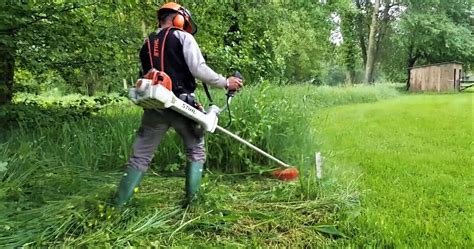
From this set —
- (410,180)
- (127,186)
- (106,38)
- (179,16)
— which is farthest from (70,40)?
(410,180)

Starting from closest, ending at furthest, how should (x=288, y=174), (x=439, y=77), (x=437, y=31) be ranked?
(x=288, y=174), (x=439, y=77), (x=437, y=31)

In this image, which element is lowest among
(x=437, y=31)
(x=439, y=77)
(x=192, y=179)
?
(x=192, y=179)

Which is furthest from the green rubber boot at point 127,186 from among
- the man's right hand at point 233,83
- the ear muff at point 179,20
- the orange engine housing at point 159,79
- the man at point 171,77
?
the ear muff at point 179,20

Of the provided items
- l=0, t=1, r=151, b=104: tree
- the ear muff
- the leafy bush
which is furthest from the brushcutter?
the leafy bush

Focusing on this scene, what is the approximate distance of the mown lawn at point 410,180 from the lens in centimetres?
281

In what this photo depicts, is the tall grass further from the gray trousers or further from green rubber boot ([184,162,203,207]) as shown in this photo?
the gray trousers

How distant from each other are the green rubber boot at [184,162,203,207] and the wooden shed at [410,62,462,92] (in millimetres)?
20310

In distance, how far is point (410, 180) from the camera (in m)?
4.09

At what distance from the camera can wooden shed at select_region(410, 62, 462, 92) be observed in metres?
20.7

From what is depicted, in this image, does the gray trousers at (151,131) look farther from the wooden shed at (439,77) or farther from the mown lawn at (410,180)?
the wooden shed at (439,77)

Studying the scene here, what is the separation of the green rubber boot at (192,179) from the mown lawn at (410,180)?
110cm

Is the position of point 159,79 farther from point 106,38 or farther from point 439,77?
point 439,77

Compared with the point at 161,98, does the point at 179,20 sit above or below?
above

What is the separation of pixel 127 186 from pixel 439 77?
20.9 meters
